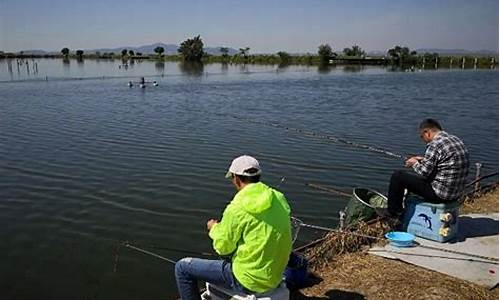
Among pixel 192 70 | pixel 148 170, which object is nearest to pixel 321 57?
pixel 192 70

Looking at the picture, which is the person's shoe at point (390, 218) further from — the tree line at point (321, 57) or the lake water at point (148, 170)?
the tree line at point (321, 57)

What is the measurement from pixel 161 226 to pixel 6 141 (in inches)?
371

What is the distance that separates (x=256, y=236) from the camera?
11.1 ft

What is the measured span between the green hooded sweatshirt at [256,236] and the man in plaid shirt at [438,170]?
111 inches

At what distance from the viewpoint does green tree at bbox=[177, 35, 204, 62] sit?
107062mm

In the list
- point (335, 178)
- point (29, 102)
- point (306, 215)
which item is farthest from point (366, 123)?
point (29, 102)

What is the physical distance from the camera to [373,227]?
611cm

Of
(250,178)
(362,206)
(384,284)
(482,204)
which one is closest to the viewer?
(250,178)

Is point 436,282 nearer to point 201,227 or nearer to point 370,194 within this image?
point 370,194

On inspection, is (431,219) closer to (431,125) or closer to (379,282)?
(431,125)

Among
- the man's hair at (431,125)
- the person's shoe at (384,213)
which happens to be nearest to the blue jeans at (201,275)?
the person's shoe at (384,213)

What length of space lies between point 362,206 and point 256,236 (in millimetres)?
3348

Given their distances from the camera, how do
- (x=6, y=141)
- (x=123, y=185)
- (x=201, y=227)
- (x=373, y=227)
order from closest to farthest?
1. (x=373, y=227)
2. (x=201, y=227)
3. (x=123, y=185)
4. (x=6, y=141)

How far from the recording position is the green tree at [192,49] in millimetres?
107062
